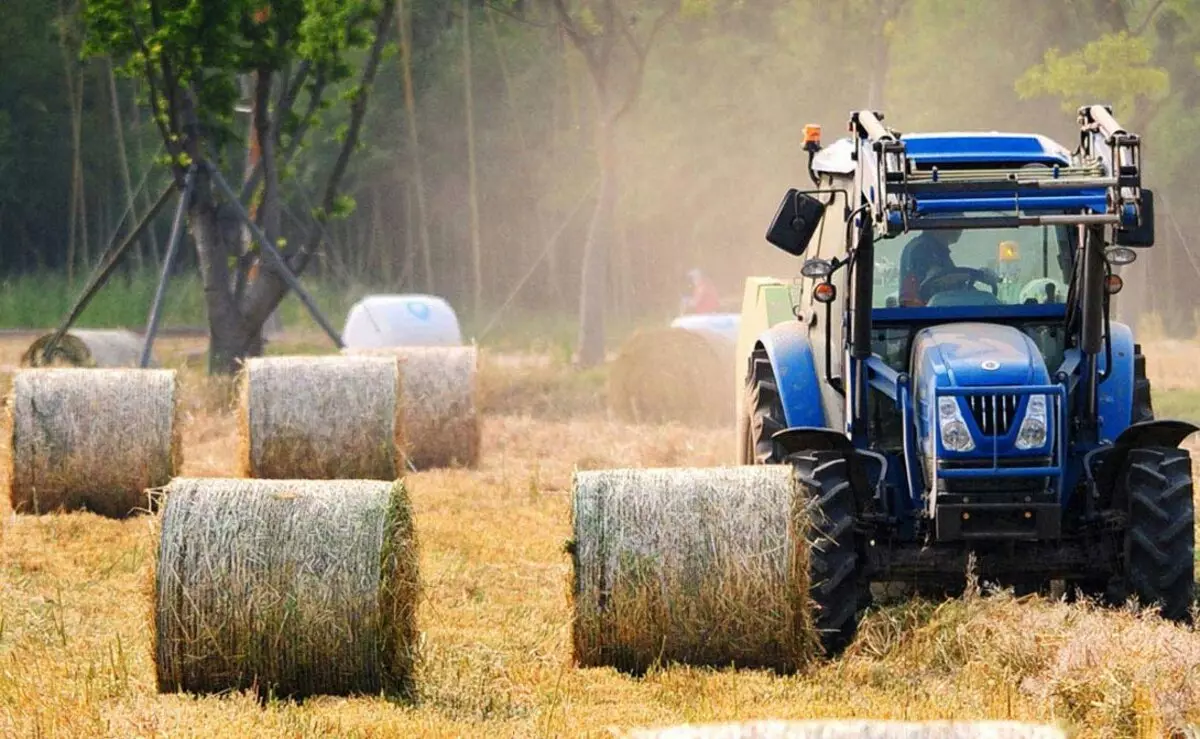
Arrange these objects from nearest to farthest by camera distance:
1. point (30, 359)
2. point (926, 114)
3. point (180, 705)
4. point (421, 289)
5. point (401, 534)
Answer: point (180, 705) < point (401, 534) < point (30, 359) < point (926, 114) < point (421, 289)

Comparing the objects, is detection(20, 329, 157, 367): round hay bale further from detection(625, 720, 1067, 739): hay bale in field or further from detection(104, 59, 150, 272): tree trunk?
detection(104, 59, 150, 272): tree trunk

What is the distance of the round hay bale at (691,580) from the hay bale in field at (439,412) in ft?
28.6

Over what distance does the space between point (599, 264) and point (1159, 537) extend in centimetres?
2289

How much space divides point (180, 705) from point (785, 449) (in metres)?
3.21

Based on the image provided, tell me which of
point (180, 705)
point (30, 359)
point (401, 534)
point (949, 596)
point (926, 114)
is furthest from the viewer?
point (926, 114)

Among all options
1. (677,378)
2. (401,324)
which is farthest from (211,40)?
(677,378)

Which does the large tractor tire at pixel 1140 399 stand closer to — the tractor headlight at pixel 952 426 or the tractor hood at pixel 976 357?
the tractor hood at pixel 976 357

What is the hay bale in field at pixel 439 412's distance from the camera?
1716 cm

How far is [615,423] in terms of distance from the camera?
70.5 feet

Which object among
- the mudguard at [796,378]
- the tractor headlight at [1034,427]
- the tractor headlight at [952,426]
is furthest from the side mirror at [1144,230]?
the mudguard at [796,378]

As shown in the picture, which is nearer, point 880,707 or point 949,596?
point 880,707

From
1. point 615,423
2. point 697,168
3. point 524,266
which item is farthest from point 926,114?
point 524,266

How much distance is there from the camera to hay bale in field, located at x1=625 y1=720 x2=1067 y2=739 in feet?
11.3

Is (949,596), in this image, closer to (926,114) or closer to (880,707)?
(880,707)
